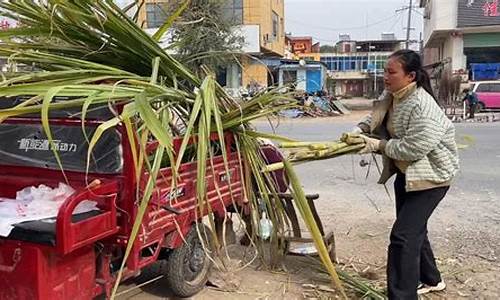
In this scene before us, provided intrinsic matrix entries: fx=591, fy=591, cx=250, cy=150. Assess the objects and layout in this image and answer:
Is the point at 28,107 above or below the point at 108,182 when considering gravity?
above

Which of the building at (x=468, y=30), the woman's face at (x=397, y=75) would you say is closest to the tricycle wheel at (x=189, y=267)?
the woman's face at (x=397, y=75)

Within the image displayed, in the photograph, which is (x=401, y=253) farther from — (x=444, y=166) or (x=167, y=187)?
(x=167, y=187)

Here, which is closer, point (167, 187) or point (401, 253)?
point (167, 187)

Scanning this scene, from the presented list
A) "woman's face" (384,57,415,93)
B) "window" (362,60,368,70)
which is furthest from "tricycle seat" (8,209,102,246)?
"window" (362,60,368,70)

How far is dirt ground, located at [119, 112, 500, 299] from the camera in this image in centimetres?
445

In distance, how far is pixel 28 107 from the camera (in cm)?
301

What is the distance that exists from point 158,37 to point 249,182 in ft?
3.77

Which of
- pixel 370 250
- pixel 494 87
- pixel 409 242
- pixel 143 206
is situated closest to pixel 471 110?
pixel 494 87

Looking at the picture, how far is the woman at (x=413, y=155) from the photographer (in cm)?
380

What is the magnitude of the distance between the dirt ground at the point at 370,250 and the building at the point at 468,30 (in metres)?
30.8

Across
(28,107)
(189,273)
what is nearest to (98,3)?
(28,107)

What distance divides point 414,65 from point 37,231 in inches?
101

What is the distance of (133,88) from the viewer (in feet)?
10.7

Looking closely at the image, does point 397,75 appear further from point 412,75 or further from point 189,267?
point 189,267
